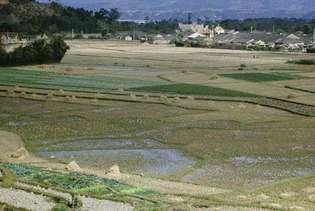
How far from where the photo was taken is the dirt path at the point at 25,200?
39.5ft

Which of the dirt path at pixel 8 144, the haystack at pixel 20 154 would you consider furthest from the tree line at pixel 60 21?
the haystack at pixel 20 154

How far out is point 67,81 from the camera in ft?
128

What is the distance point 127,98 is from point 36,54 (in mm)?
23791

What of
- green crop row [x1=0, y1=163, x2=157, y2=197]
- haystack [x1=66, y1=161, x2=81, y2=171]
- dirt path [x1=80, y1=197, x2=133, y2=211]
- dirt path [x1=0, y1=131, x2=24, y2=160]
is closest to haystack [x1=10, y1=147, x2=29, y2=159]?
dirt path [x1=0, y1=131, x2=24, y2=160]

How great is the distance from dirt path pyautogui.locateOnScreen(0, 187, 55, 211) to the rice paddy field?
292cm

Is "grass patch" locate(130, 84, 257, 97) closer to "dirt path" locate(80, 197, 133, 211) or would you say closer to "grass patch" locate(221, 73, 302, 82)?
"grass patch" locate(221, 73, 302, 82)

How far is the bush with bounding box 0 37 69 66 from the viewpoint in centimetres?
5134

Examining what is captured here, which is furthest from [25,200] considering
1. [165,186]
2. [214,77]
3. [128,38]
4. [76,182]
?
[128,38]

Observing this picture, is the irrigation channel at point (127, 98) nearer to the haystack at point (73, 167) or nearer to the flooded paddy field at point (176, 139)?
the flooded paddy field at point (176, 139)

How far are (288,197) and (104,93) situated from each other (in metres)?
19.9

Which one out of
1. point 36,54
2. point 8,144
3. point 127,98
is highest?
point 8,144

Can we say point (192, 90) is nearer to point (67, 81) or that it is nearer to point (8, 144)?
point (67, 81)

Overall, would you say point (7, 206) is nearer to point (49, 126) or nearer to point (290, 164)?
point (290, 164)

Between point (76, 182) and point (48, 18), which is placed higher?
point (48, 18)
